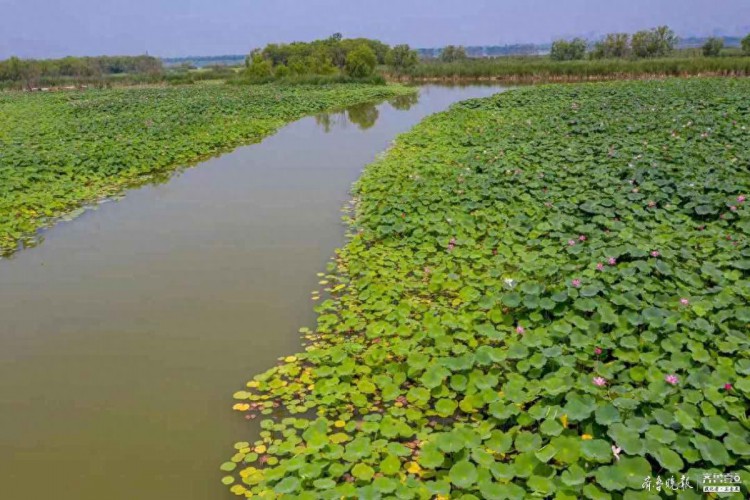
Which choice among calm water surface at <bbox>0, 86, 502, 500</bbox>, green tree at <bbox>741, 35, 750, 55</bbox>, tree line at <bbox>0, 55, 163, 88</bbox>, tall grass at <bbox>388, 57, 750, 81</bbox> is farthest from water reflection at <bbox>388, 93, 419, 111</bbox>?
green tree at <bbox>741, 35, 750, 55</bbox>

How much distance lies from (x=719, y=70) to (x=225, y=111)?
2961cm

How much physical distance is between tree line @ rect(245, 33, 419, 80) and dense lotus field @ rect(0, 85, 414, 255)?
16963 millimetres

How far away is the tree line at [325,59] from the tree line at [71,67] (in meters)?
12.7

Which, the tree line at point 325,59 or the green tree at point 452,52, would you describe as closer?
the tree line at point 325,59

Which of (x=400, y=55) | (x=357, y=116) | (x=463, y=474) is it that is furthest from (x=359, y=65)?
(x=463, y=474)

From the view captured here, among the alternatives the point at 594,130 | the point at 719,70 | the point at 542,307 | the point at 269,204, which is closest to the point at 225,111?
the point at 269,204

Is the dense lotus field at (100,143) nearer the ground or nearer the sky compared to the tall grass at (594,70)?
nearer the ground

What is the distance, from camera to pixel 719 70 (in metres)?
30.9

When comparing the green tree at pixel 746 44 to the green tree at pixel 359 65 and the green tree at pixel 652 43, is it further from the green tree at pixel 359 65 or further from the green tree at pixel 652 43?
the green tree at pixel 359 65

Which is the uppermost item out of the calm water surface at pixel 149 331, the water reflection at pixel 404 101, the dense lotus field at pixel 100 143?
the water reflection at pixel 404 101

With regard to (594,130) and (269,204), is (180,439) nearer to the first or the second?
(269,204)

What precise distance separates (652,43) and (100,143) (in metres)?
55.0

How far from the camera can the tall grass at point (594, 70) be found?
1222 inches

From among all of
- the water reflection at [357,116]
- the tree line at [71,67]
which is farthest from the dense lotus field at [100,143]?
the tree line at [71,67]
